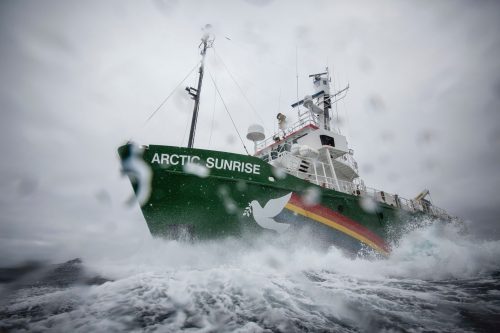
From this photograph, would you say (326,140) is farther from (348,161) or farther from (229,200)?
(229,200)

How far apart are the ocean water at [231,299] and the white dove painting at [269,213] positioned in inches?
39.9

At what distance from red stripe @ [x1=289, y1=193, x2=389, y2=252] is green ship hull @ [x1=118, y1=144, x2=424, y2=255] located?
40 millimetres

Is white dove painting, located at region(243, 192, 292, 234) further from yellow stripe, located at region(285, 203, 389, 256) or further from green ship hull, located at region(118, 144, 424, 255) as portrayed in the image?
yellow stripe, located at region(285, 203, 389, 256)

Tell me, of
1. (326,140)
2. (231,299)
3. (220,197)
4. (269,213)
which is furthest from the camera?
(326,140)

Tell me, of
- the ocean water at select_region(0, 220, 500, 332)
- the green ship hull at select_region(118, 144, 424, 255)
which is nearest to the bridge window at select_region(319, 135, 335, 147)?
the green ship hull at select_region(118, 144, 424, 255)

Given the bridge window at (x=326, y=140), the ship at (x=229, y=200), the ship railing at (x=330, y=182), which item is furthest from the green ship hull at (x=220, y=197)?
the bridge window at (x=326, y=140)

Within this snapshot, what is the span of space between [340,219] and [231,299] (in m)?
7.23

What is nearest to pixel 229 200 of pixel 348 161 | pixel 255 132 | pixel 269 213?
pixel 269 213

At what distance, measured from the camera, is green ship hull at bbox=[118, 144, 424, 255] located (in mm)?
7633

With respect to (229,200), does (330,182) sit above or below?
above

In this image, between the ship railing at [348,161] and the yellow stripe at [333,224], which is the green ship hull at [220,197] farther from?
the ship railing at [348,161]

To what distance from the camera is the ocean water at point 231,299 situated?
A: 120 inches

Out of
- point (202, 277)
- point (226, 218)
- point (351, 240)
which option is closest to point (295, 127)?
point (351, 240)

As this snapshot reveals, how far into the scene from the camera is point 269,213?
27.1ft
